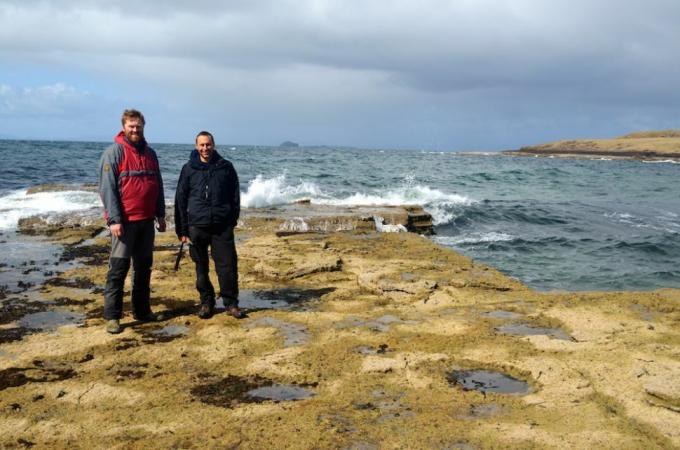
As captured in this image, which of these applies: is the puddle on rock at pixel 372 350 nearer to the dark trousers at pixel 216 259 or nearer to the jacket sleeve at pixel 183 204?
the dark trousers at pixel 216 259

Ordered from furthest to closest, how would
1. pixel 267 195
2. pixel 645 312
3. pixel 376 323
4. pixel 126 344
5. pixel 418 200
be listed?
1. pixel 418 200
2. pixel 267 195
3. pixel 645 312
4. pixel 376 323
5. pixel 126 344

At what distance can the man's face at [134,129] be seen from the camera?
5.26m

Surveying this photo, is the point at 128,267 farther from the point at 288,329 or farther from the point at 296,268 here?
the point at 296,268

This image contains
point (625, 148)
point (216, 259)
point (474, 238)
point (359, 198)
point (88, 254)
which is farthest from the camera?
point (625, 148)

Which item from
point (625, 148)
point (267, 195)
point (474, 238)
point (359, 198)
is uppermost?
point (625, 148)

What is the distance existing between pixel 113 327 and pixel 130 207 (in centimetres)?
123

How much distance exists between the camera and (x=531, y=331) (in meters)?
5.43

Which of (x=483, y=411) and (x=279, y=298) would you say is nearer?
(x=483, y=411)

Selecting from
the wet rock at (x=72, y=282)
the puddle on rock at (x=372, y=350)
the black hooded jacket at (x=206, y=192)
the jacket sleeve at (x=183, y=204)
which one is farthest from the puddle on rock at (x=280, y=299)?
the wet rock at (x=72, y=282)

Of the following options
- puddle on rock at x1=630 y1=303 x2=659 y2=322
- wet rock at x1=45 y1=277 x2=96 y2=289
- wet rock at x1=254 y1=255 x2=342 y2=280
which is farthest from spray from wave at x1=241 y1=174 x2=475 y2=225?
puddle on rock at x1=630 y1=303 x2=659 y2=322

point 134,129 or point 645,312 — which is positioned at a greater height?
point 134,129

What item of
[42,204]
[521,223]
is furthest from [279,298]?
[521,223]

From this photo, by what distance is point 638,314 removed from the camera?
5988 millimetres

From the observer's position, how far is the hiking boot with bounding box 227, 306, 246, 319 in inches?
227
